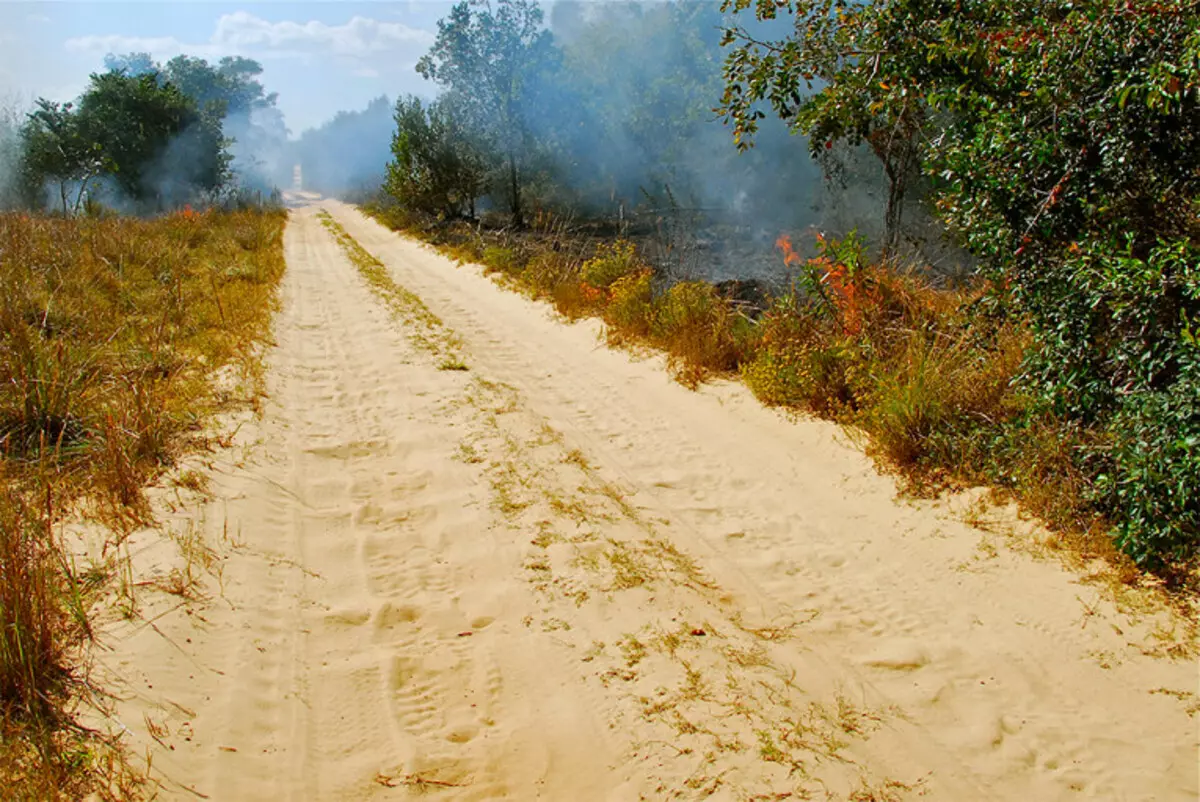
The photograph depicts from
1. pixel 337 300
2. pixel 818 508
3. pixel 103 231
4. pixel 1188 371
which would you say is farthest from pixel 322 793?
pixel 103 231

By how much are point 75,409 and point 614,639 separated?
368 centimetres

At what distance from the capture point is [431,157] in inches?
851

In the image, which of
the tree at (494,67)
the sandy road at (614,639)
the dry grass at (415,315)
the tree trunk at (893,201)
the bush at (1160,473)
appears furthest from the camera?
the tree at (494,67)

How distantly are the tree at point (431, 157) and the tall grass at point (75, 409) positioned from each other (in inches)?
455

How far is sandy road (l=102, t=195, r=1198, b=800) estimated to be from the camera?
95.3 inches

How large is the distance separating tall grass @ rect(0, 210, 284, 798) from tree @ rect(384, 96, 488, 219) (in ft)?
37.9

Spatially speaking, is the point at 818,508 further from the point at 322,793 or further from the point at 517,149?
the point at 517,149

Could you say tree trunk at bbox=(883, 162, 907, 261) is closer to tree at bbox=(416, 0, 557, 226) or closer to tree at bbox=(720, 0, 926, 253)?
tree at bbox=(720, 0, 926, 253)

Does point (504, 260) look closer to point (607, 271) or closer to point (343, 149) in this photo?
point (607, 271)

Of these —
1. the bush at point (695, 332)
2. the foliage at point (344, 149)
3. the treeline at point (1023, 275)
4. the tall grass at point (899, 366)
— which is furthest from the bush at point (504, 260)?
the foliage at point (344, 149)

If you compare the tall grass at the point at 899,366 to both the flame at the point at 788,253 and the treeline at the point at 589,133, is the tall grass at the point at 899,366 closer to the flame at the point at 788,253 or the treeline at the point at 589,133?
the flame at the point at 788,253

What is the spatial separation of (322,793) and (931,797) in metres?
2.02

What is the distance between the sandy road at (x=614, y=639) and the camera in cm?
242

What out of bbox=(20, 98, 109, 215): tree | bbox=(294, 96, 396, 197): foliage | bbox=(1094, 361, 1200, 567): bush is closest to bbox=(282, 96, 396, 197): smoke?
bbox=(294, 96, 396, 197): foliage
